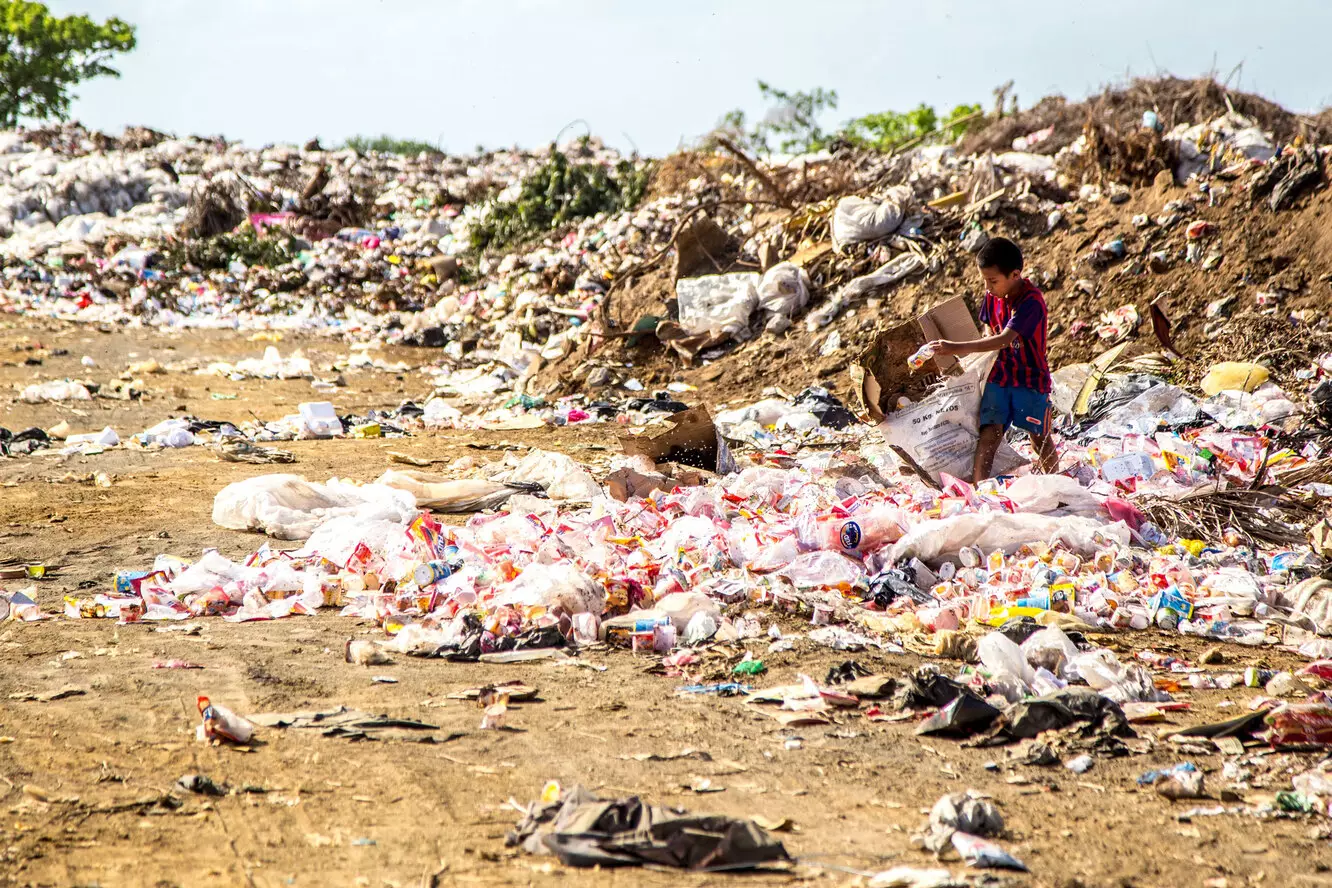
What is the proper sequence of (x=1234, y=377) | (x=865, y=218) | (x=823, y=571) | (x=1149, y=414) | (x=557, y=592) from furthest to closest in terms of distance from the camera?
(x=865, y=218)
(x=1234, y=377)
(x=1149, y=414)
(x=823, y=571)
(x=557, y=592)

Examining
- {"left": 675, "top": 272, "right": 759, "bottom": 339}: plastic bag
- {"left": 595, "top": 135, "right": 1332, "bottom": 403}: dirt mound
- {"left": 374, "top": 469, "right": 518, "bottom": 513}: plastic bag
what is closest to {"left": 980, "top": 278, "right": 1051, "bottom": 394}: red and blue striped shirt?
{"left": 374, "top": 469, "right": 518, "bottom": 513}: plastic bag

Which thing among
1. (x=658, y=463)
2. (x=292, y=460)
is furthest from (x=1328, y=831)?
(x=292, y=460)

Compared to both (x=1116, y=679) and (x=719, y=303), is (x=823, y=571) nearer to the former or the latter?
(x=1116, y=679)

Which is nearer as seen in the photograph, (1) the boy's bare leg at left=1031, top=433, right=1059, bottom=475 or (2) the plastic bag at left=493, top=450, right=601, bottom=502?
(1) the boy's bare leg at left=1031, top=433, right=1059, bottom=475

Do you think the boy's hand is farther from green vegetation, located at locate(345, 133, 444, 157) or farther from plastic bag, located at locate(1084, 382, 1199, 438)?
green vegetation, located at locate(345, 133, 444, 157)

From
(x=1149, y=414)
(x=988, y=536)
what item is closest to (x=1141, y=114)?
(x=1149, y=414)

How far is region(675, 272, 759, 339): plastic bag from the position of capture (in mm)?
8883

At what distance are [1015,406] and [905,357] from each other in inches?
19.1

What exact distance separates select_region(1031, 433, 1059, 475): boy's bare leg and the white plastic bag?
0.71 feet

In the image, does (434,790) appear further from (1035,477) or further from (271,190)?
(271,190)

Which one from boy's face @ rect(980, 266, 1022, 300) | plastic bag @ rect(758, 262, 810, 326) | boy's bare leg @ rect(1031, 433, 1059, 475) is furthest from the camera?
plastic bag @ rect(758, 262, 810, 326)

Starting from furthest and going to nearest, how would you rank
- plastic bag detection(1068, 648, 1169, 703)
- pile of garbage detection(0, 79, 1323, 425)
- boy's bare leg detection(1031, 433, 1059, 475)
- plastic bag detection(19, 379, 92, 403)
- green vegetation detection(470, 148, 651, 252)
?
green vegetation detection(470, 148, 651, 252), pile of garbage detection(0, 79, 1323, 425), plastic bag detection(19, 379, 92, 403), boy's bare leg detection(1031, 433, 1059, 475), plastic bag detection(1068, 648, 1169, 703)

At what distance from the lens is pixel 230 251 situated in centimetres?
1408

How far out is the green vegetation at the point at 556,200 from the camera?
12891 millimetres
